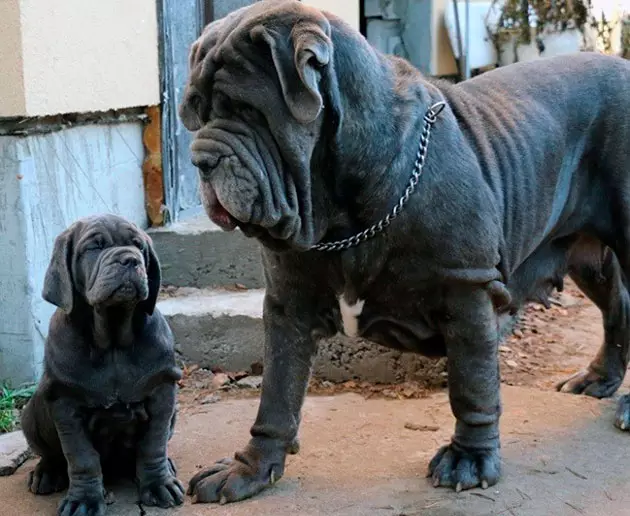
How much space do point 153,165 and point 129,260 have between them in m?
2.46

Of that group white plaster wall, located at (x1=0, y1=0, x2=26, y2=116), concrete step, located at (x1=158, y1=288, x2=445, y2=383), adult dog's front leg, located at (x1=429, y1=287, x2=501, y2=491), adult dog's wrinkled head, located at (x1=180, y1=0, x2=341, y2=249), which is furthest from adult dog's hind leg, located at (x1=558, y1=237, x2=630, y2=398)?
white plaster wall, located at (x1=0, y1=0, x2=26, y2=116)

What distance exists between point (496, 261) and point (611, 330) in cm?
133

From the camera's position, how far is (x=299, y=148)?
9.43ft

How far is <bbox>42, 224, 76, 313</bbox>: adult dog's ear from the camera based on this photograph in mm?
3146

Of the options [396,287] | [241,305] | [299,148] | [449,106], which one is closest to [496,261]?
[396,287]

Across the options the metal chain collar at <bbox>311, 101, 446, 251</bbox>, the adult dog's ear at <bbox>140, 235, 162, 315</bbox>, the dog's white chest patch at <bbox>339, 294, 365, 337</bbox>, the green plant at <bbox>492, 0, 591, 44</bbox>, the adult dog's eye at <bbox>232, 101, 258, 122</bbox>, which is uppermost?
the green plant at <bbox>492, 0, 591, 44</bbox>

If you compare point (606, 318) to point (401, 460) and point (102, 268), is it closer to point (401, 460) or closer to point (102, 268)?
point (401, 460)

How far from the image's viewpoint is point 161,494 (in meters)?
3.28

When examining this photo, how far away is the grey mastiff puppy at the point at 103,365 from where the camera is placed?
313 centimetres

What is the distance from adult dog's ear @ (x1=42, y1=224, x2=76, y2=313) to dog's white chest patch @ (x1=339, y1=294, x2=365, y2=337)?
889 millimetres

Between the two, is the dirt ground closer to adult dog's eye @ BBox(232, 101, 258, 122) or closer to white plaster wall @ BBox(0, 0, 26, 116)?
adult dog's eye @ BBox(232, 101, 258, 122)

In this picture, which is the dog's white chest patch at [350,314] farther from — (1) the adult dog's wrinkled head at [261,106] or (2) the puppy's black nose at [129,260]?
(2) the puppy's black nose at [129,260]

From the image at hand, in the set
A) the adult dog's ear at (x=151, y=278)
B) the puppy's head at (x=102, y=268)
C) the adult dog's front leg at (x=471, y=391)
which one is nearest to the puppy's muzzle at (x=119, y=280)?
the puppy's head at (x=102, y=268)

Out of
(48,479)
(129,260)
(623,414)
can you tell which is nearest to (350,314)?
(129,260)
